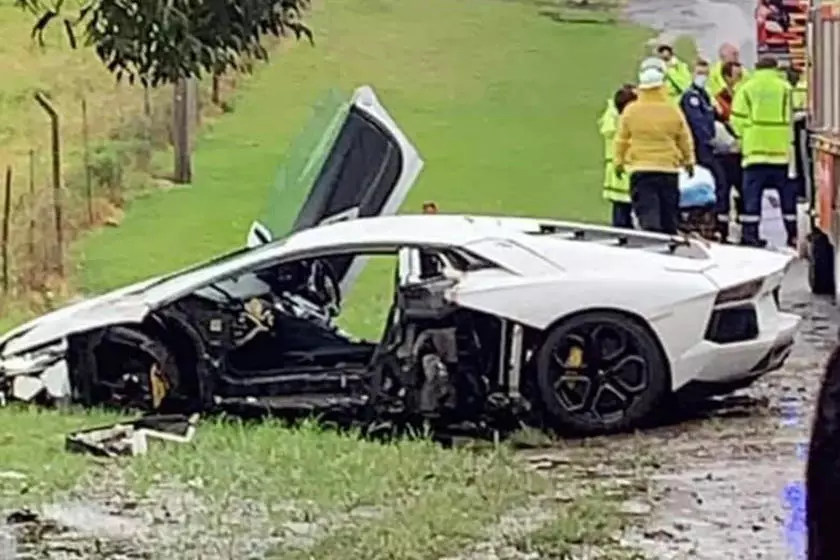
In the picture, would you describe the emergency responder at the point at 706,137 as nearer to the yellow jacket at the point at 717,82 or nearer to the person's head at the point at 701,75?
the person's head at the point at 701,75

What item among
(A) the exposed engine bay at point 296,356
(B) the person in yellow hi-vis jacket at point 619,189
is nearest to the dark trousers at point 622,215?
(B) the person in yellow hi-vis jacket at point 619,189

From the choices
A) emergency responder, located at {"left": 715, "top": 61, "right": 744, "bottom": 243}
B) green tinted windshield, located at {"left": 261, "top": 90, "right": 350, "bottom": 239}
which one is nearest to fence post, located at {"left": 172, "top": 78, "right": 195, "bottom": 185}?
emergency responder, located at {"left": 715, "top": 61, "right": 744, "bottom": 243}

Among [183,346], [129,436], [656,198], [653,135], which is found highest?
[653,135]

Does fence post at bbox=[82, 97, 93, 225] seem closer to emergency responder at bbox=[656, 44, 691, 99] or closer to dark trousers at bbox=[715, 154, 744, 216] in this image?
emergency responder at bbox=[656, 44, 691, 99]

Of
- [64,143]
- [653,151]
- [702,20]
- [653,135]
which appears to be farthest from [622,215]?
[702,20]

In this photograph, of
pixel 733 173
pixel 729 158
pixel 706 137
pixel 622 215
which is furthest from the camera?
pixel 733 173

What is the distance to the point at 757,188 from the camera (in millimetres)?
18078

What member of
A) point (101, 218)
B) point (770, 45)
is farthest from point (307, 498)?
point (770, 45)

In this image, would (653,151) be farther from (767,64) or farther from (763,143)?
(767,64)

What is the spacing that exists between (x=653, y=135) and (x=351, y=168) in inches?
163

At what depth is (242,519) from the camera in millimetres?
8789

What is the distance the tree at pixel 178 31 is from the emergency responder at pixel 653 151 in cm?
947

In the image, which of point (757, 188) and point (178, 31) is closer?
point (178, 31)

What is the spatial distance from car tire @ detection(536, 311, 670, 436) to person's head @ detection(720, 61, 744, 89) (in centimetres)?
922
